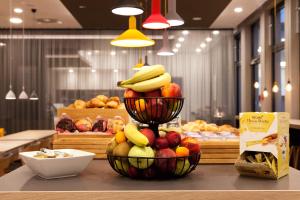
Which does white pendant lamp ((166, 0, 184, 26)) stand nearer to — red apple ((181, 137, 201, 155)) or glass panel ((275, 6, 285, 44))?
red apple ((181, 137, 201, 155))

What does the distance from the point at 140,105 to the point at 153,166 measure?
0.69ft

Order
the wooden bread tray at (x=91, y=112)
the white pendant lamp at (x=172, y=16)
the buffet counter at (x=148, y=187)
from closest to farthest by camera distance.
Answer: the buffet counter at (x=148, y=187)
the wooden bread tray at (x=91, y=112)
the white pendant lamp at (x=172, y=16)

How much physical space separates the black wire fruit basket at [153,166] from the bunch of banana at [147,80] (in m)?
0.25

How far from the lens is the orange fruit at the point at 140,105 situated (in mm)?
1377

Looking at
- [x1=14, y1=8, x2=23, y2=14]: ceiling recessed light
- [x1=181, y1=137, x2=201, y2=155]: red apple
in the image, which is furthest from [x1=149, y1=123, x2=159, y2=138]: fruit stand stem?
[x1=14, y1=8, x2=23, y2=14]: ceiling recessed light

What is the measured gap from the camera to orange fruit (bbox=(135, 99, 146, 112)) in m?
1.38

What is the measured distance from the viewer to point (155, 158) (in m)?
1.30

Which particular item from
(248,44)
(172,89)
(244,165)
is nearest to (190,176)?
(244,165)

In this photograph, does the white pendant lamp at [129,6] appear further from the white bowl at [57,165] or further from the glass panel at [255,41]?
the glass panel at [255,41]

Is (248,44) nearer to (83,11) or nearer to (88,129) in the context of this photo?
(83,11)

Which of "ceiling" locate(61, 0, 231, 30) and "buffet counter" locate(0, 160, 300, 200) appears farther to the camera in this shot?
"ceiling" locate(61, 0, 231, 30)

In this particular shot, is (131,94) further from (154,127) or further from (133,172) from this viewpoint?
(133,172)

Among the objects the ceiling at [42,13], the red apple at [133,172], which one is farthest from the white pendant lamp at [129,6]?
the ceiling at [42,13]

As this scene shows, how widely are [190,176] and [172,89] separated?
314 mm
